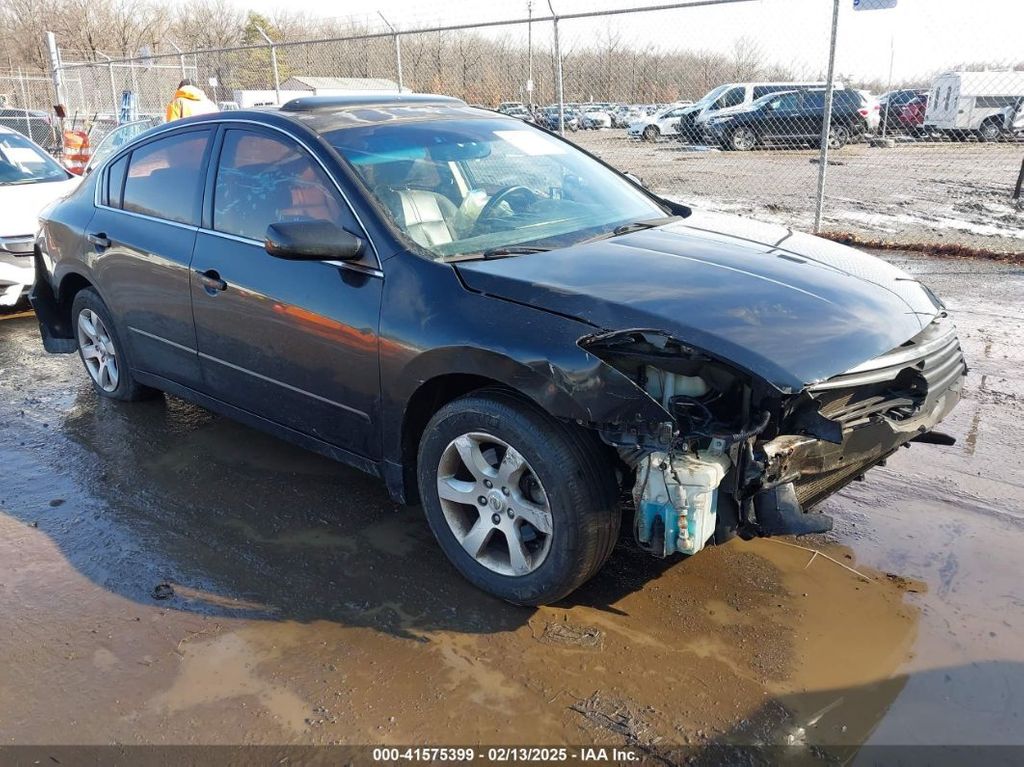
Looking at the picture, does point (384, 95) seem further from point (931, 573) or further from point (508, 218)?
point (931, 573)

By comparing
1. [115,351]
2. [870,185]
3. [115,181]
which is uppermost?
[115,181]

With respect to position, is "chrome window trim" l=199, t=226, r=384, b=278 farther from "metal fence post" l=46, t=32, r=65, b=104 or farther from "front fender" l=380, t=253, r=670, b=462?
"metal fence post" l=46, t=32, r=65, b=104

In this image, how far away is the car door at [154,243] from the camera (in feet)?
13.5

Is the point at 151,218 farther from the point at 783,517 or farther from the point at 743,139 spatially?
the point at 743,139

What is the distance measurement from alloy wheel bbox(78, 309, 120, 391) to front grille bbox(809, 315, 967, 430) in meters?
4.06

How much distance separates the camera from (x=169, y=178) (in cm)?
429

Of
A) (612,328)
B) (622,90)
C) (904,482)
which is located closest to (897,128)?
(622,90)

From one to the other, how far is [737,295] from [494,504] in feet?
3.73

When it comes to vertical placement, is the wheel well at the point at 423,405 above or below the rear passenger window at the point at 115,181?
below

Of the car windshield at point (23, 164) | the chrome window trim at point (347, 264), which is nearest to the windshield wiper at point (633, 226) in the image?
the chrome window trim at point (347, 264)

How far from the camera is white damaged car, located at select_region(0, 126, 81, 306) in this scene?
281 inches

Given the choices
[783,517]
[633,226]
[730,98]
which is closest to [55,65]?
[633,226]

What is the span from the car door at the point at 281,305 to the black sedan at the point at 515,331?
0.04ft

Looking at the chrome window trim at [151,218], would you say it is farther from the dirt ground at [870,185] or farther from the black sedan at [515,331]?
the dirt ground at [870,185]
